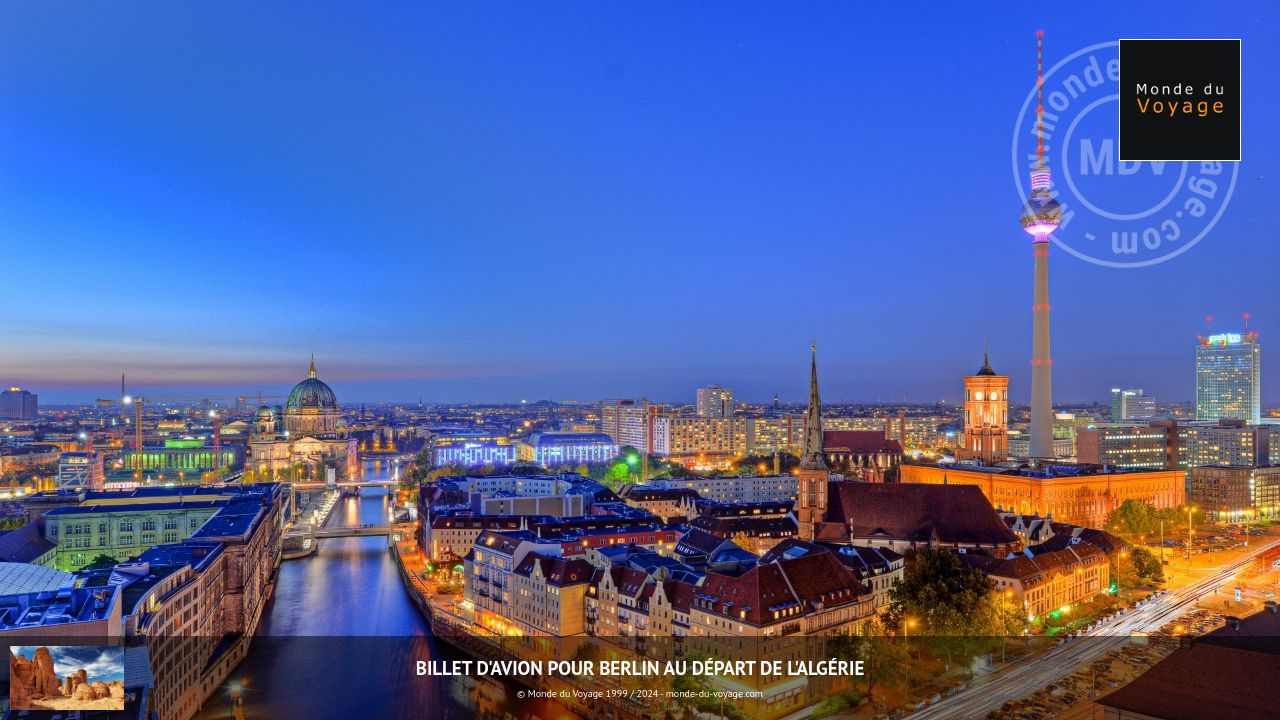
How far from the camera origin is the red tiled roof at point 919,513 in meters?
20.2

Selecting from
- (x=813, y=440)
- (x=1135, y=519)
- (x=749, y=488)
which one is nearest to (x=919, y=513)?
(x=813, y=440)

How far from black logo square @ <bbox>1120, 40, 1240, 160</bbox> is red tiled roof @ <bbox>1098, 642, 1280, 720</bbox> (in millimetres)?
6084

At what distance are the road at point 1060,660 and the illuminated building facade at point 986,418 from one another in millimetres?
15258

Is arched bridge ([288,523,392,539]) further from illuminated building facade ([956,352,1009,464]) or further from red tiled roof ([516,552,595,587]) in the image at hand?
illuminated building facade ([956,352,1009,464])

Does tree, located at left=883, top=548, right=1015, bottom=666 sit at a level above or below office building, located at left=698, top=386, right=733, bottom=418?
below

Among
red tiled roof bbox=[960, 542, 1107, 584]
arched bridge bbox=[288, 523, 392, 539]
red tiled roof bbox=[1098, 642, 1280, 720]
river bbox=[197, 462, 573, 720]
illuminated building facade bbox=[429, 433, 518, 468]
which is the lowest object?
river bbox=[197, 462, 573, 720]

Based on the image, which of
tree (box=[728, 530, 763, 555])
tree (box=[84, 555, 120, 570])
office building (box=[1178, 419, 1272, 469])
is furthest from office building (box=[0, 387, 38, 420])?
office building (box=[1178, 419, 1272, 469])

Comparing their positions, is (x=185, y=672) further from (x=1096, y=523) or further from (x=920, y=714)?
(x=1096, y=523)

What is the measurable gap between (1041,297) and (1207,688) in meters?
27.4

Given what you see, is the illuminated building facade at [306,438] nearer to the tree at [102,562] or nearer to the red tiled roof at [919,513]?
the tree at [102,562]

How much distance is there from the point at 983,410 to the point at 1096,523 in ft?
27.5

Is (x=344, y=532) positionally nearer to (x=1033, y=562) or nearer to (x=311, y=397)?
(x=1033, y=562)

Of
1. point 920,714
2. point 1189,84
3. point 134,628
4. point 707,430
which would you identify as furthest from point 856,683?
point 707,430

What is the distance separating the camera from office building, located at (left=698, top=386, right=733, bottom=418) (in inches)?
2438
